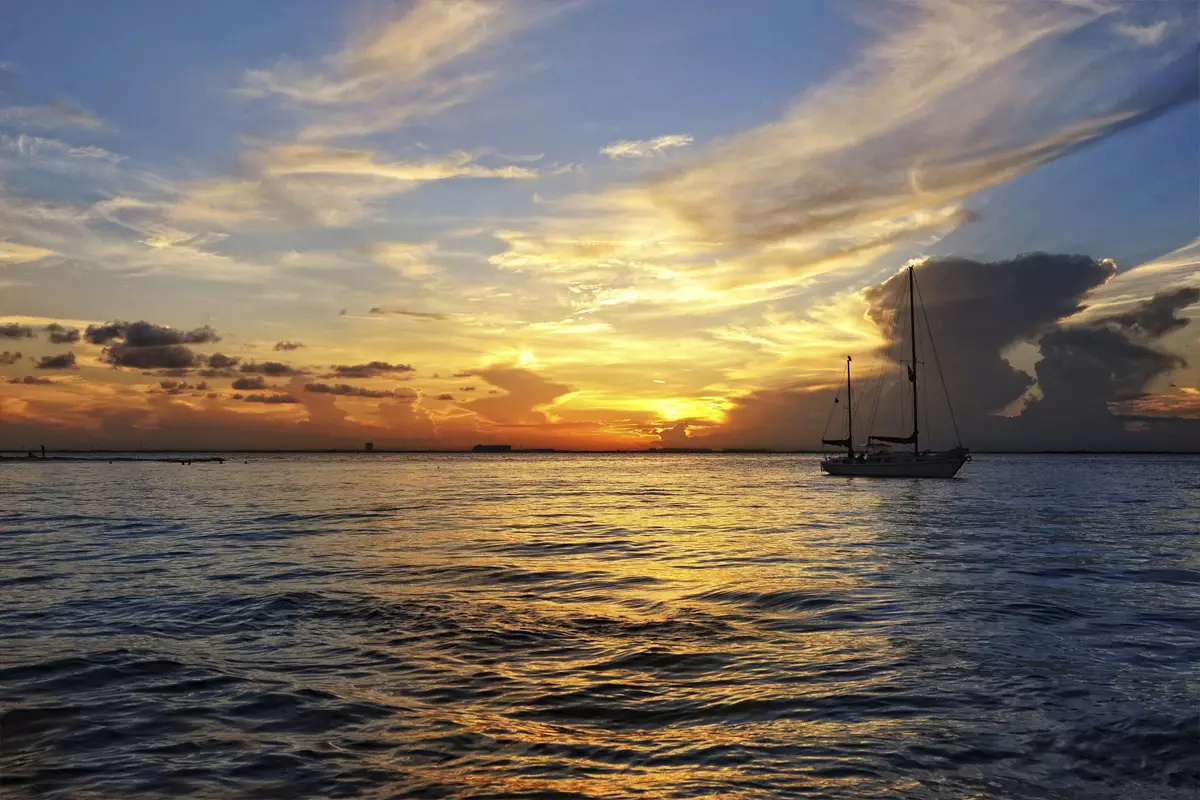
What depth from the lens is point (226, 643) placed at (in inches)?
627

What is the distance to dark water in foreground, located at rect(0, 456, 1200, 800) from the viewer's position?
938 centimetres

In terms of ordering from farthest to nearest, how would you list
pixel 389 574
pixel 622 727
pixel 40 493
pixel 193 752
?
pixel 40 493 → pixel 389 574 → pixel 622 727 → pixel 193 752

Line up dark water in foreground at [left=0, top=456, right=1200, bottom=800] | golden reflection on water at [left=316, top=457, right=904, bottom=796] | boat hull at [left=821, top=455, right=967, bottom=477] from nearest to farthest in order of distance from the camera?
1. dark water in foreground at [left=0, top=456, right=1200, bottom=800]
2. golden reflection on water at [left=316, top=457, right=904, bottom=796]
3. boat hull at [left=821, top=455, right=967, bottom=477]

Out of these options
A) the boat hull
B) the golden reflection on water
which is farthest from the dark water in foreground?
the boat hull

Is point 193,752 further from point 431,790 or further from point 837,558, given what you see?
point 837,558

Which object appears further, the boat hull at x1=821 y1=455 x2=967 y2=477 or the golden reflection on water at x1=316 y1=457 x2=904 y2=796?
the boat hull at x1=821 y1=455 x2=967 y2=477

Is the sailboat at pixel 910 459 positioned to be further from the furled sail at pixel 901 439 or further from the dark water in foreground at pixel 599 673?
the dark water in foreground at pixel 599 673

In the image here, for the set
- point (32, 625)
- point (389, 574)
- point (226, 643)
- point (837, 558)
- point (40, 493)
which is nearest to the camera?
point (226, 643)

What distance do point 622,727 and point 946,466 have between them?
9945 cm

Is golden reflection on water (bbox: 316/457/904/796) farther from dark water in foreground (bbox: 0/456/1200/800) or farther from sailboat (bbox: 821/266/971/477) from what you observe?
sailboat (bbox: 821/266/971/477)

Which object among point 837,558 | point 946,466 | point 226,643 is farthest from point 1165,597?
point 946,466

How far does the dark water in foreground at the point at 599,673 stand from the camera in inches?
369

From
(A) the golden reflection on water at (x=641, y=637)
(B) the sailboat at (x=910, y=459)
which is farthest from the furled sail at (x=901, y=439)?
(A) the golden reflection on water at (x=641, y=637)

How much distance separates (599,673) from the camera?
540 inches
